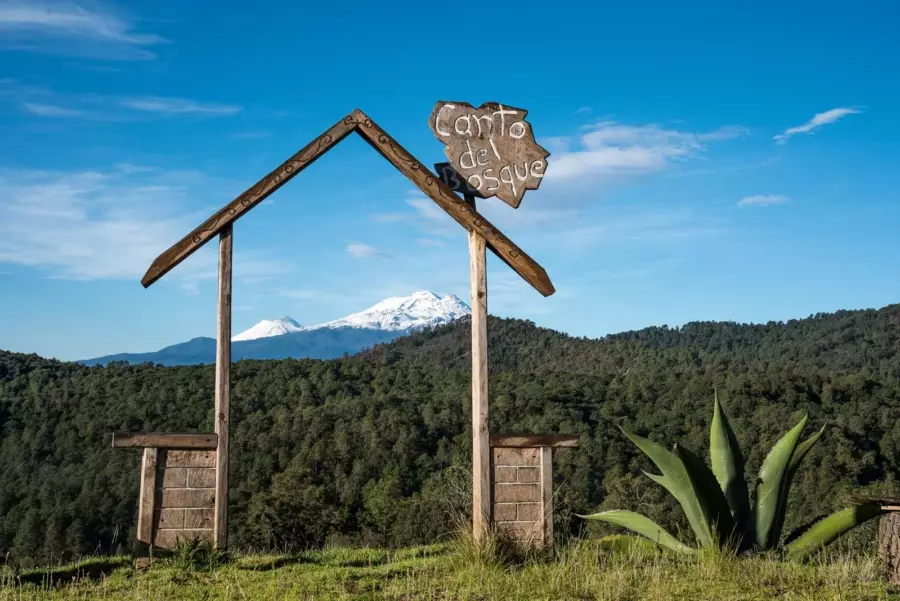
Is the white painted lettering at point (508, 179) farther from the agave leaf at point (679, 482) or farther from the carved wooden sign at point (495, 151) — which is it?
the agave leaf at point (679, 482)

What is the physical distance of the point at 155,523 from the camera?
6.59 m

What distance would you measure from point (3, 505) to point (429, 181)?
42.9 meters

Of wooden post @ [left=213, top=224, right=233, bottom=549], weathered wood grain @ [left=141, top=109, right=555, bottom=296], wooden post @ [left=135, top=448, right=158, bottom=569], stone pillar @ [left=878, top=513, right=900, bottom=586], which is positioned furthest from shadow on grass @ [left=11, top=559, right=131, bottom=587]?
stone pillar @ [left=878, top=513, right=900, bottom=586]

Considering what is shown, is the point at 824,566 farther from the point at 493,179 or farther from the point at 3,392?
the point at 3,392

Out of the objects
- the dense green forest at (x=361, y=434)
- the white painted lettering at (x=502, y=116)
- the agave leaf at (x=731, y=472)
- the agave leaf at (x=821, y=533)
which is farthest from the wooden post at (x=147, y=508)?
the dense green forest at (x=361, y=434)

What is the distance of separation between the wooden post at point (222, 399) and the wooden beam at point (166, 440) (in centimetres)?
9

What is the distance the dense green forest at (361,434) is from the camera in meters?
33.9

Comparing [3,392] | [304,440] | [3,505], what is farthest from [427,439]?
[3,392]

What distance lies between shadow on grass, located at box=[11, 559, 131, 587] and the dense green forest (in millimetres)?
20435

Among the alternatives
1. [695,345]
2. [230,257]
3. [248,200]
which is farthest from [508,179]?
[695,345]

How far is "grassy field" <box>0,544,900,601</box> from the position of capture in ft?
17.7

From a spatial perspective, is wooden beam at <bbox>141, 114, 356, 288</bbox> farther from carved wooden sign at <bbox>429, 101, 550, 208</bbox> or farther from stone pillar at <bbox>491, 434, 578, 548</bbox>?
stone pillar at <bbox>491, 434, 578, 548</bbox>

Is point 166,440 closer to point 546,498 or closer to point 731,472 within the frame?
point 546,498

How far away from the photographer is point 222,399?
6.65 metres
